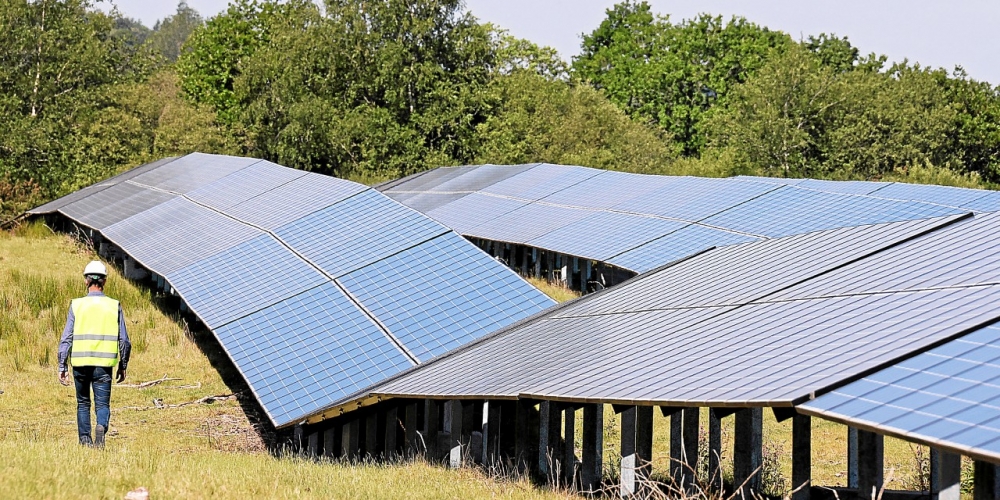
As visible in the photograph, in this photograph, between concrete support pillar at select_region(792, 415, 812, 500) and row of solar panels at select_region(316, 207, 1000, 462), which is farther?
concrete support pillar at select_region(792, 415, 812, 500)

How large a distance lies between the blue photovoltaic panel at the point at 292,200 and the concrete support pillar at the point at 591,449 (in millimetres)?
13441

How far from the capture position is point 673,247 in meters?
25.9

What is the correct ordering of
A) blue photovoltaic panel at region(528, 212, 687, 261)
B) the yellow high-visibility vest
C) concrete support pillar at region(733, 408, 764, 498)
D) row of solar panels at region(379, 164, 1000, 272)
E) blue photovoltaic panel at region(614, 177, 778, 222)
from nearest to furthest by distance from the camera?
concrete support pillar at region(733, 408, 764, 498) → the yellow high-visibility vest → row of solar panels at region(379, 164, 1000, 272) → blue photovoltaic panel at region(528, 212, 687, 261) → blue photovoltaic panel at region(614, 177, 778, 222)

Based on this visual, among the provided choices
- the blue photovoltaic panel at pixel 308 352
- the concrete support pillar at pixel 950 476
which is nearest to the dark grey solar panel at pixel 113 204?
the blue photovoltaic panel at pixel 308 352

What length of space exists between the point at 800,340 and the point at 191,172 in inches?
1171

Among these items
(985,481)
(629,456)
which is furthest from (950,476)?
(629,456)

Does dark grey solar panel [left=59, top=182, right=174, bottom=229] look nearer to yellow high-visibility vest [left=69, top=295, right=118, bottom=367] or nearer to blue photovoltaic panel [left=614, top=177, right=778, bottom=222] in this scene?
blue photovoltaic panel [left=614, top=177, right=778, bottom=222]

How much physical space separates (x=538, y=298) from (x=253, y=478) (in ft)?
27.7

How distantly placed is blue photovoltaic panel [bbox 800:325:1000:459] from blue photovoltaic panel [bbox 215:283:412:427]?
7.97 meters

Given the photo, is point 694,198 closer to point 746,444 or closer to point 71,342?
point 71,342

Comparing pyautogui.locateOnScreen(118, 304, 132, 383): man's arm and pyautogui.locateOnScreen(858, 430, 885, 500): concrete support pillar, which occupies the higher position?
pyautogui.locateOnScreen(118, 304, 132, 383): man's arm

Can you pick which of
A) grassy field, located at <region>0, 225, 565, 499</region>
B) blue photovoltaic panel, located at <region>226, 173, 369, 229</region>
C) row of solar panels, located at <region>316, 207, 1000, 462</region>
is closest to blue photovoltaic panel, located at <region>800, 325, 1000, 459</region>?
row of solar panels, located at <region>316, 207, 1000, 462</region>

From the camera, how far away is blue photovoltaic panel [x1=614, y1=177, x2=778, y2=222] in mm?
29453

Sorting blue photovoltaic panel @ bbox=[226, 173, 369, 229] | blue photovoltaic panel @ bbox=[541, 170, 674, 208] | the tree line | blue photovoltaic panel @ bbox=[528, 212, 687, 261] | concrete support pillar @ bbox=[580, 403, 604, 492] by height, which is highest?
the tree line
